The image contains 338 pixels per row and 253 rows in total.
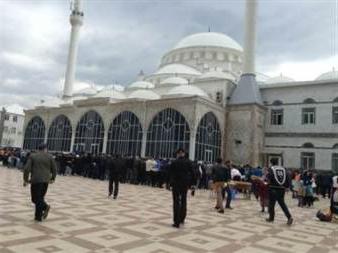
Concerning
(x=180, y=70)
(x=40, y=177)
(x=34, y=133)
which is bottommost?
(x=40, y=177)

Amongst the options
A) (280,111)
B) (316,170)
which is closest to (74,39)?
(280,111)

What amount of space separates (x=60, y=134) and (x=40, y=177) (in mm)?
26073

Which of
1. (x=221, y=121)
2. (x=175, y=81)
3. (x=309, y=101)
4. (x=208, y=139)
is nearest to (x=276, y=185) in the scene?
(x=208, y=139)

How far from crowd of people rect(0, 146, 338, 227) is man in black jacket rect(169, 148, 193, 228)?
19 mm

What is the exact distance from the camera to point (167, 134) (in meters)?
24.1

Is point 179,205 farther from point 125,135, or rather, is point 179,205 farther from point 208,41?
point 208,41

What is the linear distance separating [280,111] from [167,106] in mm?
9441

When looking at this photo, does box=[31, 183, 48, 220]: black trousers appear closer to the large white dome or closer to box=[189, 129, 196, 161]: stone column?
box=[189, 129, 196, 161]: stone column

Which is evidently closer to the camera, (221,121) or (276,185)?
(276,185)

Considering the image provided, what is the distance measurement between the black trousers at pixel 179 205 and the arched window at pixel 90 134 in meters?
21.6

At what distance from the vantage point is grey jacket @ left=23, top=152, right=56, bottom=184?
620 centimetres

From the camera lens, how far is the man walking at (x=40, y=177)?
6078mm

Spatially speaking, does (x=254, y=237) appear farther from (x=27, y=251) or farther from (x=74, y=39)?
(x=74, y=39)

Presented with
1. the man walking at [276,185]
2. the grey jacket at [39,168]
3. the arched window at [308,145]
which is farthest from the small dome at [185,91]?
the grey jacket at [39,168]
